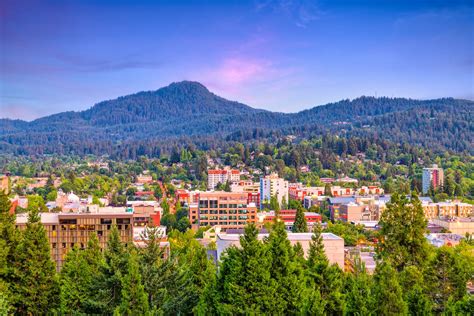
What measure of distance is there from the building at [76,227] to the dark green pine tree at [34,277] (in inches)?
534

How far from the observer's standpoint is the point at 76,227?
32156mm

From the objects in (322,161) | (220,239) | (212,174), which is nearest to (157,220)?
(220,239)

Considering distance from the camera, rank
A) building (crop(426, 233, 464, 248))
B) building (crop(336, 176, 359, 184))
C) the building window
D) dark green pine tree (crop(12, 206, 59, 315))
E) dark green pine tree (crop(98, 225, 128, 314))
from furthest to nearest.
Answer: building (crop(336, 176, 359, 184)), building (crop(426, 233, 464, 248)), the building window, dark green pine tree (crop(12, 206, 59, 315)), dark green pine tree (crop(98, 225, 128, 314))

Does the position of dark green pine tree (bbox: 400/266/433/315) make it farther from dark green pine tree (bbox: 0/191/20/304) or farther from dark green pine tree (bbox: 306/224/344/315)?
dark green pine tree (bbox: 0/191/20/304)

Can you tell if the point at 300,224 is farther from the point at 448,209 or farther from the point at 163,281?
the point at 448,209

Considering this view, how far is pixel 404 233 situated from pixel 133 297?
6.63 meters

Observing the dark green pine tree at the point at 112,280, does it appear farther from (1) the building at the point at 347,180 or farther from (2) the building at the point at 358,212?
(1) the building at the point at 347,180

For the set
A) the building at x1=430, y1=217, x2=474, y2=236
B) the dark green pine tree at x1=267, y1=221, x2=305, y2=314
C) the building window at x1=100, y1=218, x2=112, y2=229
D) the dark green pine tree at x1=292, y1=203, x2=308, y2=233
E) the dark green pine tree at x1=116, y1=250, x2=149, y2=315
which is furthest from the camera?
the building at x1=430, y1=217, x2=474, y2=236

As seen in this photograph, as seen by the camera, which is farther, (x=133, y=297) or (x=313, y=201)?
(x=313, y=201)

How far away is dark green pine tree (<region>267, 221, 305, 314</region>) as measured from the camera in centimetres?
1327

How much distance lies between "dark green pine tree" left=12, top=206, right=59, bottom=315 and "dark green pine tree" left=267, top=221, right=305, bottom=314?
733 cm

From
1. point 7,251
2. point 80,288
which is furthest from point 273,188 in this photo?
point 80,288

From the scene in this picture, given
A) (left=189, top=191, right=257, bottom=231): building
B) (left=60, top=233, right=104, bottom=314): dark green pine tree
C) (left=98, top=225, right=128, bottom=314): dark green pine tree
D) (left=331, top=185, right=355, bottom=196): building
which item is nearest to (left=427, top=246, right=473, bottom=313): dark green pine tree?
(left=98, top=225, right=128, bottom=314): dark green pine tree

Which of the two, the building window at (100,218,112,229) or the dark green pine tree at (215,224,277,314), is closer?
the dark green pine tree at (215,224,277,314)
